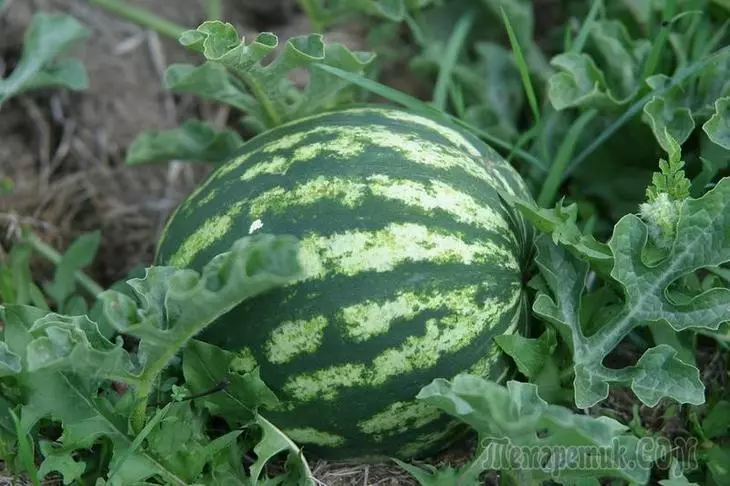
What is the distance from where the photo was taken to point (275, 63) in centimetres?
210

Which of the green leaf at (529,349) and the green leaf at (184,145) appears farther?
the green leaf at (184,145)

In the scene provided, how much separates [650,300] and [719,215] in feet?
0.79

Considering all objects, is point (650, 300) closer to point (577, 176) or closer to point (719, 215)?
point (719, 215)

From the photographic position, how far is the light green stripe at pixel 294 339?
1809 millimetres

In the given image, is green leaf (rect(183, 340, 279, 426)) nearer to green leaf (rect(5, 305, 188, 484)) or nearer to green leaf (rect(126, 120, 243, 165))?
green leaf (rect(5, 305, 188, 484))

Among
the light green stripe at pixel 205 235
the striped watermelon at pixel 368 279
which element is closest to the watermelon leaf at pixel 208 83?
the striped watermelon at pixel 368 279

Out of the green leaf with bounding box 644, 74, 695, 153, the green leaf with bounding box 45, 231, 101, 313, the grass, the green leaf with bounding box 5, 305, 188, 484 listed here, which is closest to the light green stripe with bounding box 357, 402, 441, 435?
the grass

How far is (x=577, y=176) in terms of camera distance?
271 centimetres

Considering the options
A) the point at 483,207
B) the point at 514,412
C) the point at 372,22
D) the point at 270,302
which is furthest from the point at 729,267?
the point at 372,22

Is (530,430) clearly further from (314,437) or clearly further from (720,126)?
(720,126)

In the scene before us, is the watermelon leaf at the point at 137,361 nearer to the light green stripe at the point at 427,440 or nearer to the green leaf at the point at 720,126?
the light green stripe at the point at 427,440

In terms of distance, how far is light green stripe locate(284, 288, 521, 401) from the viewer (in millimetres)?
1812

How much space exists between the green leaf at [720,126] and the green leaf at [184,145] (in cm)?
128

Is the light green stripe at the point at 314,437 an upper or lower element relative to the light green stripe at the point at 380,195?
lower
